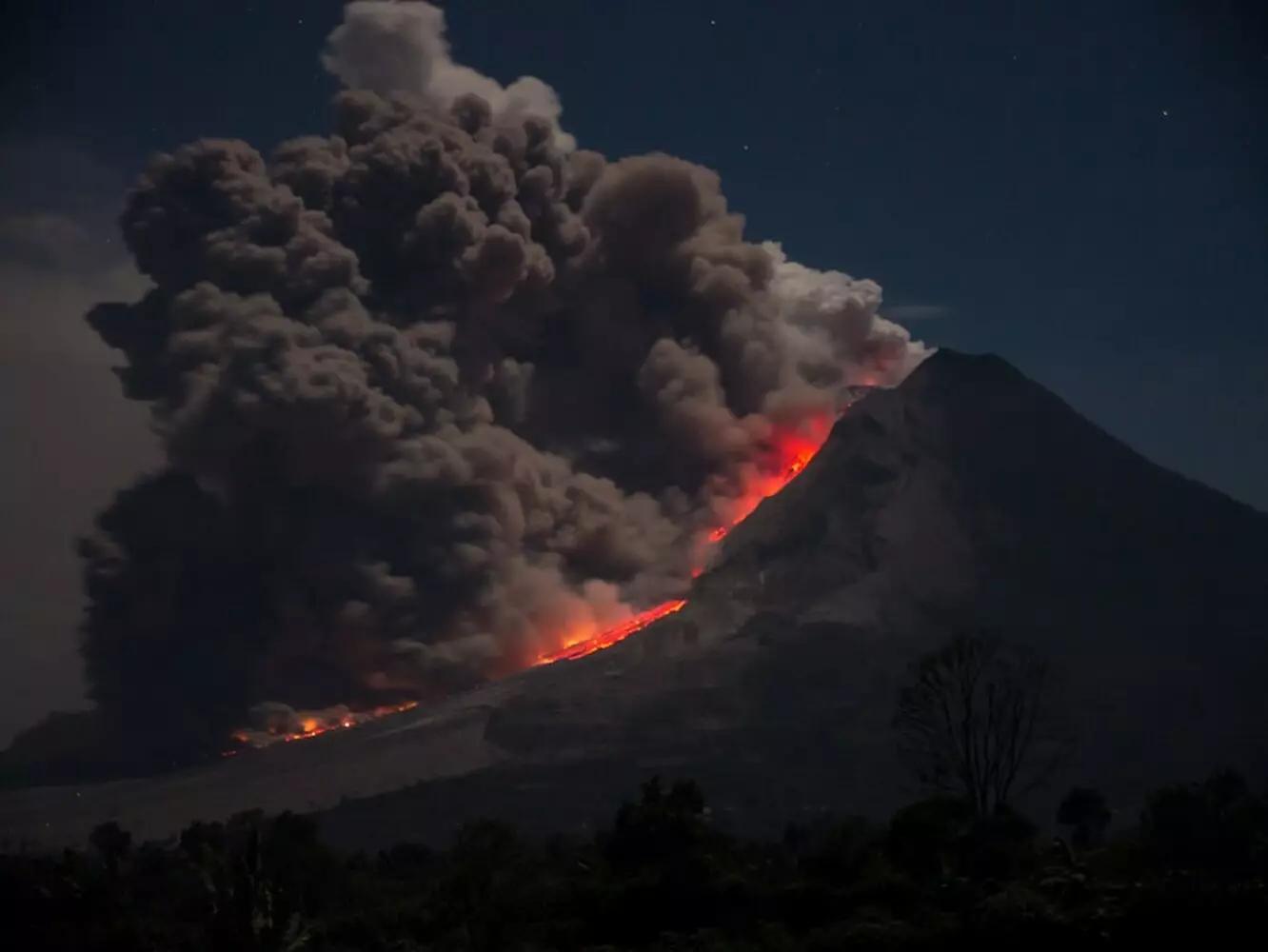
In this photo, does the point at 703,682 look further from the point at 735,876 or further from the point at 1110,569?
the point at 735,876

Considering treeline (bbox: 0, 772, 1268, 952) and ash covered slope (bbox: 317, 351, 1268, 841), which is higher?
ash covered slope (bbox: 317, 351, 1268, 841)

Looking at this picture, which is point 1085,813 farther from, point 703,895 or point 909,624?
point 703,895

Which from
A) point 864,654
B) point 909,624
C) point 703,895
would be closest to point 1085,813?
point 864,654

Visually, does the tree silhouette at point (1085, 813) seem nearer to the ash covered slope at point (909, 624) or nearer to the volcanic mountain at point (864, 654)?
the ash covered slope at point (909, 624)

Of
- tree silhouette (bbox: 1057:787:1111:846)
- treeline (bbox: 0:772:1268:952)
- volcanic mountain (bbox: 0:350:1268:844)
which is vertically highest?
volcanic mountain (bbox: 0:350:1268:844)

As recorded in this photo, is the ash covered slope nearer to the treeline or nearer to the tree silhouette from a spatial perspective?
the tree silhouette

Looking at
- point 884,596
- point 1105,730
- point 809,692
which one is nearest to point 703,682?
point 809,692

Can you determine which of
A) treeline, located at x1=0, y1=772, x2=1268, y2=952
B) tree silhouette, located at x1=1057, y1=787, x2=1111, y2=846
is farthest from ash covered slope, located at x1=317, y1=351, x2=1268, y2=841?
treeline, located at x1=0, y1=772, x2=1268, y2=952
